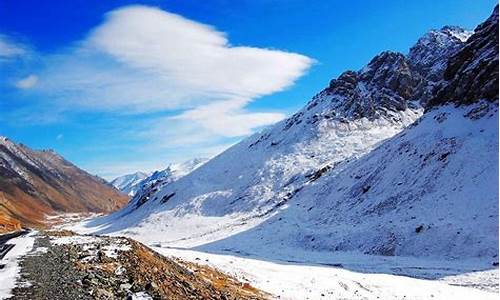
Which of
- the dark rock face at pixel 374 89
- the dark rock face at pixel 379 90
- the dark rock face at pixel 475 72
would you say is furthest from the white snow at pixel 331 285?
the dark rock face at pixel 374 89

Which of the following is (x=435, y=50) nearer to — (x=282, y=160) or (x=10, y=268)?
(x=282, y=160)

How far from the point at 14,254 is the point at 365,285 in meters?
19.9

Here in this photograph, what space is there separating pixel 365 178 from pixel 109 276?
5601 cm

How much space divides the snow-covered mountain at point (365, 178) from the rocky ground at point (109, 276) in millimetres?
27331

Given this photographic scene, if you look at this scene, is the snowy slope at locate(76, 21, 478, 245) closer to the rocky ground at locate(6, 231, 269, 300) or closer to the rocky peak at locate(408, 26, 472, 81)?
the rocky peak at locate(408, 26, 472, 81)

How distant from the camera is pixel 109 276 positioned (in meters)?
17.9

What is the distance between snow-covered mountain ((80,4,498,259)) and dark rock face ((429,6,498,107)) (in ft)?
0.76

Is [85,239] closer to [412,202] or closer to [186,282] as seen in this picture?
[186,282]

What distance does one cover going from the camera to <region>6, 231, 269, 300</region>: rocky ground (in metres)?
15.9

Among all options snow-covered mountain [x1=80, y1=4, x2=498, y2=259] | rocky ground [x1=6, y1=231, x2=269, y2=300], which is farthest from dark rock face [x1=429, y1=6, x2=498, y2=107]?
rocky ground [x1=6, y1=231, x2=269, y2=300]

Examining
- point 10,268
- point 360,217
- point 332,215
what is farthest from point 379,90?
point 10,268

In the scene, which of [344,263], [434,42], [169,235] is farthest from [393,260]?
[434,42]

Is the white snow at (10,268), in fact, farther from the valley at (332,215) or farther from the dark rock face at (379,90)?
the dark rock face at (379,90)

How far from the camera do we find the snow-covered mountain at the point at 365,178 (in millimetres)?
48656
